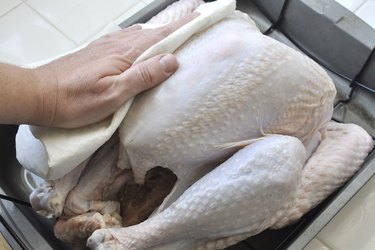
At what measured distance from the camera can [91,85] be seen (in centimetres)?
71

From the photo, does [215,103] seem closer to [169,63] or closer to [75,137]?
[169,63]

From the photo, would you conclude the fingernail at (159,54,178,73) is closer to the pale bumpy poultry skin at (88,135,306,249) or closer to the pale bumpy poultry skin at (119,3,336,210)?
the pale bumpy poultry skin at (119,3,336,210)

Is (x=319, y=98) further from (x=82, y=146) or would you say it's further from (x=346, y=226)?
(x=82, y=146)

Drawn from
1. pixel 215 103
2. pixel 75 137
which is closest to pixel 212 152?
pixel 215 103

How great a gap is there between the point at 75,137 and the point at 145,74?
5.2 inches

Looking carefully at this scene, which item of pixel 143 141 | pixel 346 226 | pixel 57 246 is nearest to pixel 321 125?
pixel 346 226

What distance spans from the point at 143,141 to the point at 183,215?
0.39ft

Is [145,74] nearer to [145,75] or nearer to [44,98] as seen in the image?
[145,75]

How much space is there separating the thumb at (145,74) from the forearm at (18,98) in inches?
4.8

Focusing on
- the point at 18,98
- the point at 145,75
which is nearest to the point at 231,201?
the point at 145,75

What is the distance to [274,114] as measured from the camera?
725 mm

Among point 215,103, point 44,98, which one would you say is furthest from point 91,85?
point 215,103

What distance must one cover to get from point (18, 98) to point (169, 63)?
21 centimetres

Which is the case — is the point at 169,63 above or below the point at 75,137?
above
